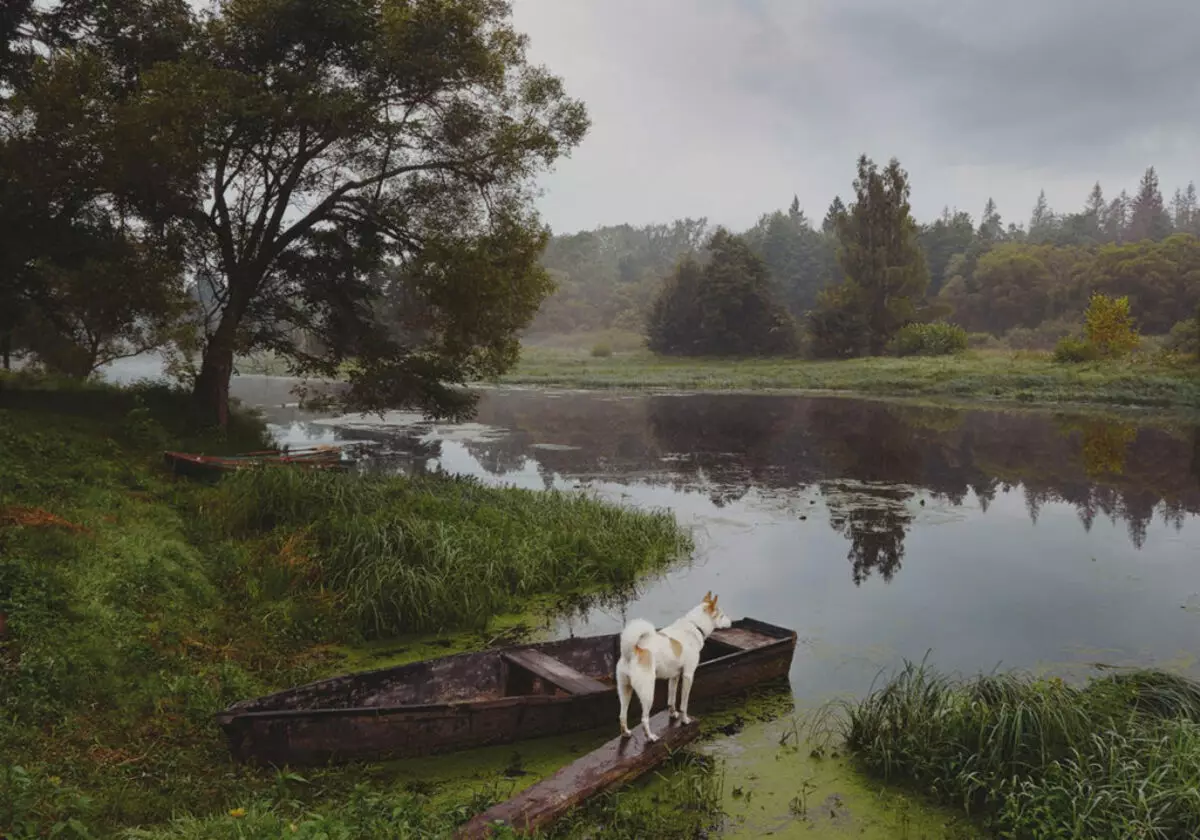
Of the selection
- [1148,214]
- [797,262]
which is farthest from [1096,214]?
[797,262]

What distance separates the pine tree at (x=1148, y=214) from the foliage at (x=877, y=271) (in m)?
66.3

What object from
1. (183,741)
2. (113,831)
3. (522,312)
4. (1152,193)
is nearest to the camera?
(113,831)

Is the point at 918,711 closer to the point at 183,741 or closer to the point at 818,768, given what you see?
the point at 818,768

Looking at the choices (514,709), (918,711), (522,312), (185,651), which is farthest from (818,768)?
(522,312)

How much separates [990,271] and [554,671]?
8079cm

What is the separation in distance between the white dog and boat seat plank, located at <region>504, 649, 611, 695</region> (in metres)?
0.50

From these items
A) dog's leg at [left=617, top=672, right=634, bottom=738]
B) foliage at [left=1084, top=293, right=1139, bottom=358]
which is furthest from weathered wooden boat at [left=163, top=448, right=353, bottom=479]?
foliage at [left=1084, top=293, right=1139, bottom=358]

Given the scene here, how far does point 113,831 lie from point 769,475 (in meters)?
19.2

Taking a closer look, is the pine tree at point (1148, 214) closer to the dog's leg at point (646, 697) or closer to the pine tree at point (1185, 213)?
the pine tree at point (1185, 213)

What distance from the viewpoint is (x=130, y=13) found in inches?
653

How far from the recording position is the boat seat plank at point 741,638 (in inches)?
356

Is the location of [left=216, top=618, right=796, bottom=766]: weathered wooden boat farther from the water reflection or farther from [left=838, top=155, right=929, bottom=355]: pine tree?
[left=838, top=155, right=929, bottom=355]: pine tree

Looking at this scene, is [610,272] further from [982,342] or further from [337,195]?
[337,195]

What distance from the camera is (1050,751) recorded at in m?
6.67
